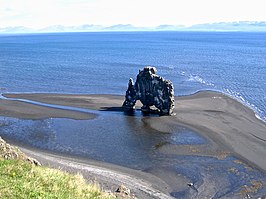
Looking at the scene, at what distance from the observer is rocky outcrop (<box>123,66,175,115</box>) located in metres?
64.4

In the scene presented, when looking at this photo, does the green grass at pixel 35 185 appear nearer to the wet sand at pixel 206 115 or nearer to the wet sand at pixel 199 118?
the wet sand at pixel 199 118

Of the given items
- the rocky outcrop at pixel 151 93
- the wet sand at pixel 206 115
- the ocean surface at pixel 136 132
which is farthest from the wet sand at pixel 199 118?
the rocky outcrop at pixel 151 93

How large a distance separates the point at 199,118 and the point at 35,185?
45787 millimetres

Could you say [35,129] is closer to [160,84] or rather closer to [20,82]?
[160,84]

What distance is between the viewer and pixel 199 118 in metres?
62.7

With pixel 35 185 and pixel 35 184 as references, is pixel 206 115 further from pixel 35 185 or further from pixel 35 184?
pixel 35 185

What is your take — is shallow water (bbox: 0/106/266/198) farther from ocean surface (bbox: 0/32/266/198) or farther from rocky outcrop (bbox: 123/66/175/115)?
rocky outcrop (bbox: 123/66/175/115)

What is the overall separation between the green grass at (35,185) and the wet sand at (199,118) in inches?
→ 647

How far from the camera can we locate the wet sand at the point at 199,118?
47.6m

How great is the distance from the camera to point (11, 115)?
66000 mm

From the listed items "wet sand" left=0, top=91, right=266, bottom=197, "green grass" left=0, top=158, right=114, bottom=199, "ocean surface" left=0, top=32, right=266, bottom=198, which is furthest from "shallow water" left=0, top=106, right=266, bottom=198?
"green grass" left=0, top=158, right=114, bottom=199

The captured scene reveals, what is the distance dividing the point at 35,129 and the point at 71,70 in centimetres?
6306

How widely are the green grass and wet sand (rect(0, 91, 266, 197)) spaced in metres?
16.4

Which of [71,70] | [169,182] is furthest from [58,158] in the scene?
[71,70]
